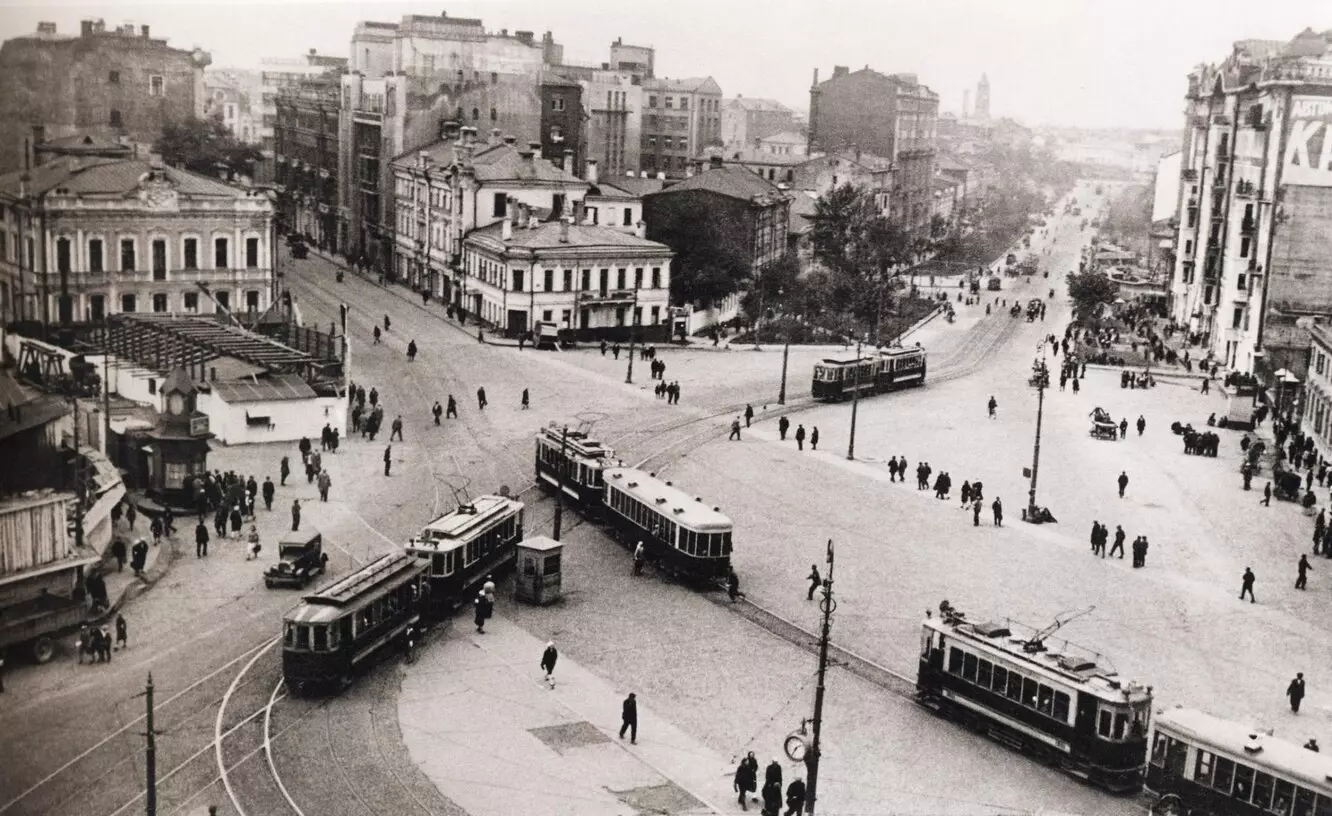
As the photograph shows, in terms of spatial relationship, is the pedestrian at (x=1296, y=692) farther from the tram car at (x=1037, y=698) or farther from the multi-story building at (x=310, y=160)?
the multi-story building at (x=310, y=160)

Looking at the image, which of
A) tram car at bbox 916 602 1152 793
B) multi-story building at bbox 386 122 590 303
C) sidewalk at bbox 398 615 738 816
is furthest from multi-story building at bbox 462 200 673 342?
tram car at bbox 916 602 1152 793

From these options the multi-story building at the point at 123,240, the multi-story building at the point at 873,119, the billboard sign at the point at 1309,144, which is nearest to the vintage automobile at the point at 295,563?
the multi-story building at the point at 123,240

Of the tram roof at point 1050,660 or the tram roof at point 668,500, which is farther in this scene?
the tram roof at point 668,500

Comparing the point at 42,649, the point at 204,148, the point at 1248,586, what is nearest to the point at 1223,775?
the point at 1248,586

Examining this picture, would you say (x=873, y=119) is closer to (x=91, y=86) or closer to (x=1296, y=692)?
(x=91, y=86)

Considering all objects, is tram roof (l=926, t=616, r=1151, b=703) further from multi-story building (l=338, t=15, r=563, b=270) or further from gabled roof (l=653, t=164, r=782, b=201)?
multi-story building (l=338, t=15, r=563, b=270)

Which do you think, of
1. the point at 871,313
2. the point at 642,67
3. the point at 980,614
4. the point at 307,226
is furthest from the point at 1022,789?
the point at 642,67
